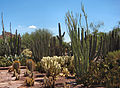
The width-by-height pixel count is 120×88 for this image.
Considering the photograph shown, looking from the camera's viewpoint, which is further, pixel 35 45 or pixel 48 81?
pixel 35 45

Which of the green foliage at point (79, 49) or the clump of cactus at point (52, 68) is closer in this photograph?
the green foliage at point (79, 49)

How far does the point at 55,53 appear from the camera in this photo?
11672mm

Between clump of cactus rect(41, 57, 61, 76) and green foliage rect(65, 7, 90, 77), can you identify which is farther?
clump of cactus rect(41, 57, 61, 76)

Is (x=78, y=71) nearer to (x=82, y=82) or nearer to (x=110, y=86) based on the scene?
(x=82, y=82)

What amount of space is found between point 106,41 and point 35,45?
5.88 m

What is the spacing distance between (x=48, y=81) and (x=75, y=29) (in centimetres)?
198

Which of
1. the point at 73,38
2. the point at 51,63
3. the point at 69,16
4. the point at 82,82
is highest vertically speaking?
the point at 69,16

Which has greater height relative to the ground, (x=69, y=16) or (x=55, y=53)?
(x=69, y=16)

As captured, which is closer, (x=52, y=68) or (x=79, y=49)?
(x=79, y=49)

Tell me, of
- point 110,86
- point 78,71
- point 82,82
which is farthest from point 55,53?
point 110,86

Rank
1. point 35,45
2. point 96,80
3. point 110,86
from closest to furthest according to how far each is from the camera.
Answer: point 110,86, point 96,80, point 35,45

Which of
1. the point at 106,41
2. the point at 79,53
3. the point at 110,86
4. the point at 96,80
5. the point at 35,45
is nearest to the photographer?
the point at 110,86

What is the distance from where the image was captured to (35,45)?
10836mm

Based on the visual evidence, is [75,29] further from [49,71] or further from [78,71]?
[49,71]
